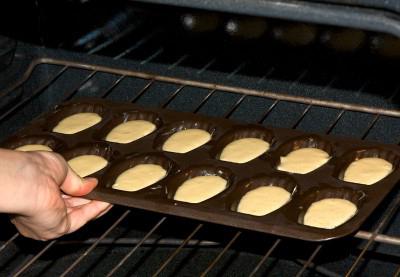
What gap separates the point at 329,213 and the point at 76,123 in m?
0.77

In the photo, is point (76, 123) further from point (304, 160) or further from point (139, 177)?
point (304, 160)

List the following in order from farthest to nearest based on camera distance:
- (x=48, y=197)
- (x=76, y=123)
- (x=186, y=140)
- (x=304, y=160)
Result: (x=76, y=123), (x=186, y=140), (x=304, y=160), (x=48, y=197)

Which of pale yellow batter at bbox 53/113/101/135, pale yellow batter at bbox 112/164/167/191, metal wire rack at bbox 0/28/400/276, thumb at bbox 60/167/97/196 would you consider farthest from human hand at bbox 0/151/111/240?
pale yellow batter at bbox 53/113/101/135

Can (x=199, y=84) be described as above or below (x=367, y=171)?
above

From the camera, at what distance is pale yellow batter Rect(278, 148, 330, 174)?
1996 mm

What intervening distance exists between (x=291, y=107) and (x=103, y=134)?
0.50 m

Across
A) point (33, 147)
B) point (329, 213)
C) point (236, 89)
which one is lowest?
point (329, 213)

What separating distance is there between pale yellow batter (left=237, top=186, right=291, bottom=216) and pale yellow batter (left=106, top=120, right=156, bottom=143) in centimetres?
39

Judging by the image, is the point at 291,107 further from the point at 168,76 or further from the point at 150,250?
the point at 150,250

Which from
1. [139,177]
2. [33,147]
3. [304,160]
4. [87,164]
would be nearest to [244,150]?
[304,160]

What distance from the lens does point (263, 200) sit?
1919 millimetres

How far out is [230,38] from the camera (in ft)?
7.21

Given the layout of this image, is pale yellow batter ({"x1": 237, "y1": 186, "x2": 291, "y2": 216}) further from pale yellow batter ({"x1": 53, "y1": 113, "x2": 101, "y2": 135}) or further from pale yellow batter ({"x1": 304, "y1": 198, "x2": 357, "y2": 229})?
pale yellow batter ({"x1": 53, "y1": 113, "x2": 101, "y2": 135})

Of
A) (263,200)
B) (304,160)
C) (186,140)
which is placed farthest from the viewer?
(186,140)
